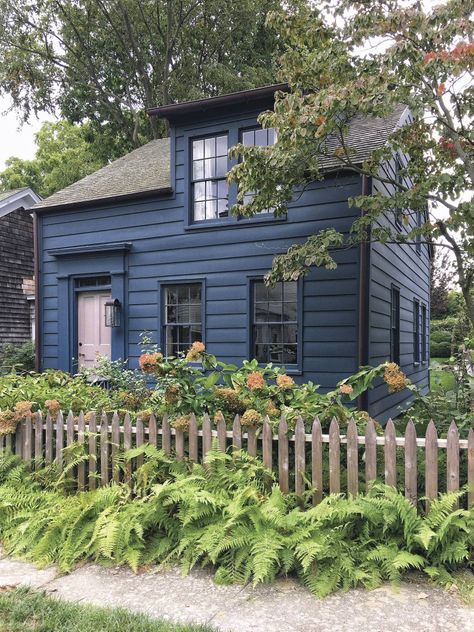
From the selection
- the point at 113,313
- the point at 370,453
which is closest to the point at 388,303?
the point at 113,313

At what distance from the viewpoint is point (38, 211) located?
1173 cm

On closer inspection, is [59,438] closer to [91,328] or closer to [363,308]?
[363,308]

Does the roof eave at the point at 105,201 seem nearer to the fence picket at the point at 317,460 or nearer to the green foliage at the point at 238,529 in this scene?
the green foliage at the point at 238,529

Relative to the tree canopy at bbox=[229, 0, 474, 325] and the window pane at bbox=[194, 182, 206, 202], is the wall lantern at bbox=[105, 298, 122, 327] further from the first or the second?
the tree canopy at bbox=[229, 0, 474, 325]

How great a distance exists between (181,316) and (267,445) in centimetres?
635

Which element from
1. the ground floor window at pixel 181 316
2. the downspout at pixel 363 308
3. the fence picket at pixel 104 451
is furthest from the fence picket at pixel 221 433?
the ground floor window at pixel 181 316

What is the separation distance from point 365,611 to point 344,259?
20.4 feet

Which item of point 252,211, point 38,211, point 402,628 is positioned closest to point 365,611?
point 402,628

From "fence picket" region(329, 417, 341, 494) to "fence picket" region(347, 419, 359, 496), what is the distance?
0.08 m

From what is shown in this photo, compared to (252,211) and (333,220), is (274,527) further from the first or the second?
(333,220)

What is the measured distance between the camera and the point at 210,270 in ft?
31.9

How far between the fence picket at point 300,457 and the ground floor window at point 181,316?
607cm

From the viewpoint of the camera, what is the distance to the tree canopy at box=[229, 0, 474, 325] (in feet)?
18.7

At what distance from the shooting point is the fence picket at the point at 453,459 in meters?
3.55
